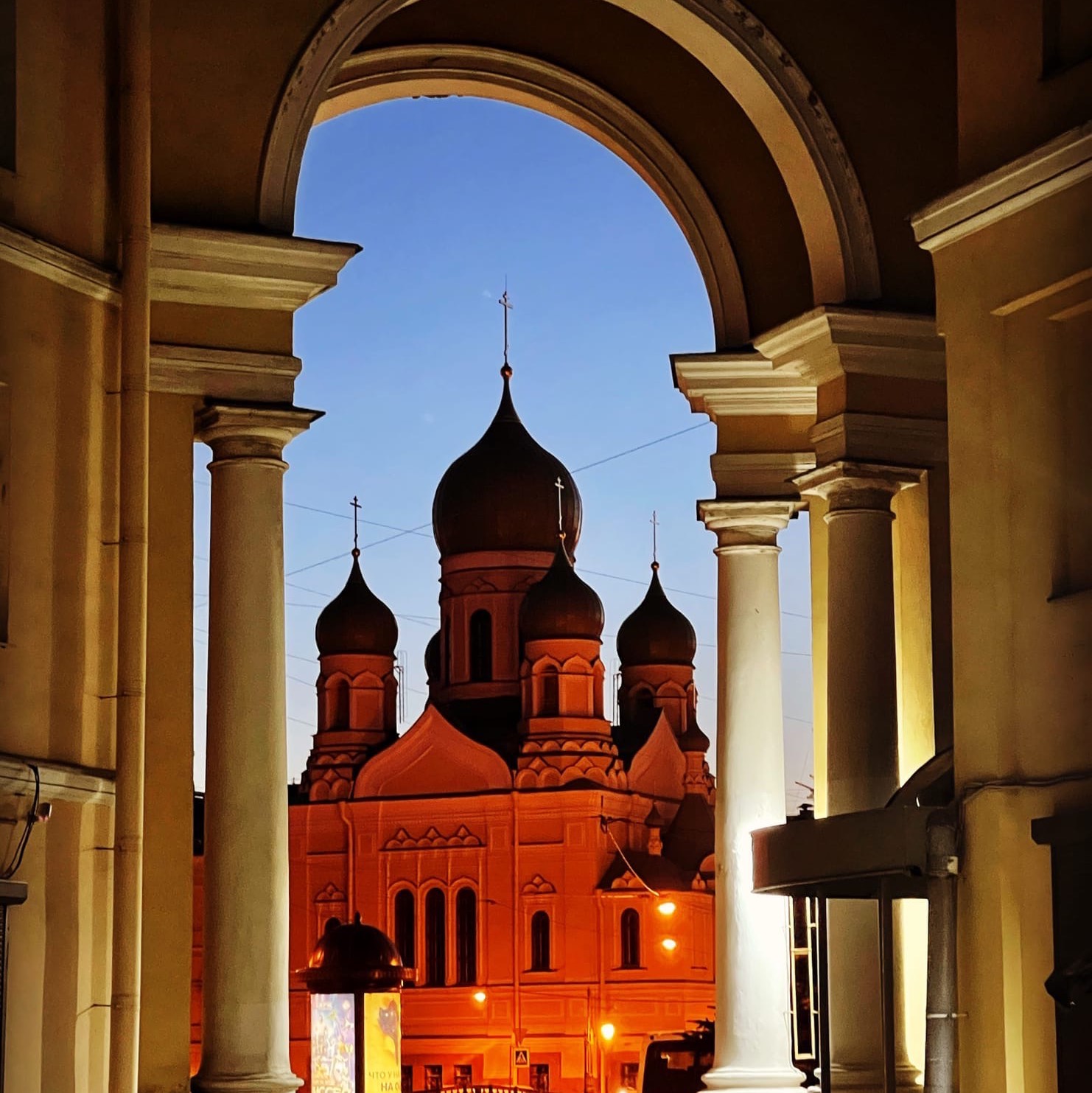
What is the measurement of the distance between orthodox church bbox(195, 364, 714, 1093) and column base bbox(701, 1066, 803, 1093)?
56.1 meters

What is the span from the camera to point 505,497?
3386 inches

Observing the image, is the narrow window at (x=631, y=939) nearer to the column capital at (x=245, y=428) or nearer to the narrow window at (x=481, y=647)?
the narrow window at (x=481, y=647)

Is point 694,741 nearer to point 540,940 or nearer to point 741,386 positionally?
point 540,940

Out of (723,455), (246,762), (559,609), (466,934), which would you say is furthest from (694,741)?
(246,762)

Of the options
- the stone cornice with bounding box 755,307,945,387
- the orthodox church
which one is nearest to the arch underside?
the stone cornice with bounding box 755,307,945,387

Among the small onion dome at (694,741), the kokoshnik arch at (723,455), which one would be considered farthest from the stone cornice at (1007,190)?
the small onion dome at (694,741)

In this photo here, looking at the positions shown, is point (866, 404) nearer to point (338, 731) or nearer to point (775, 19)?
point (775, 19)

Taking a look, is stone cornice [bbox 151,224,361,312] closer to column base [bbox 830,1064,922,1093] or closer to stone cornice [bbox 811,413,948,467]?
stone cornice [bbox 811,413,948,467]

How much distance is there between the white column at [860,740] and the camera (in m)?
21.0

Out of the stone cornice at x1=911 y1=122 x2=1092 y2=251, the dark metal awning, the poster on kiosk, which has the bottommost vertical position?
the poster on kiosk

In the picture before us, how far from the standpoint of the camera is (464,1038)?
81188 mm

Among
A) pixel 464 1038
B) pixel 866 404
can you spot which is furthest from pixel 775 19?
pixel 464 1038

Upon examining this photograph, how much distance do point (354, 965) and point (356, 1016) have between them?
113 cm

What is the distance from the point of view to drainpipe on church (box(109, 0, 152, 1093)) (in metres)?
17.0
